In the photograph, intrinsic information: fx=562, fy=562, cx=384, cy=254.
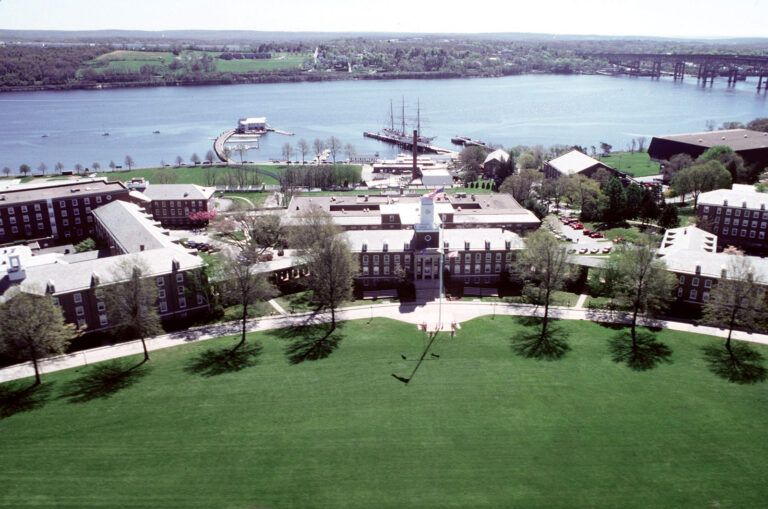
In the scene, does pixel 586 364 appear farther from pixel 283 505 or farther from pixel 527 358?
pixel 283 505

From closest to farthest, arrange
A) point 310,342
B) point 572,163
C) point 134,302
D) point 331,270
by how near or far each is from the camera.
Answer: point 134,302
point 310,342
point 331,270
point 572,163

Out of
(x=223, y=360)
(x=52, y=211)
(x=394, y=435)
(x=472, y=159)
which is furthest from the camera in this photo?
(x=472, y=159)

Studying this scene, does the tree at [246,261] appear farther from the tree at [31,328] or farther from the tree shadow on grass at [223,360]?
the tree at [31,328]

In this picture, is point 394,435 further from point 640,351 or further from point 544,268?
point 544,268

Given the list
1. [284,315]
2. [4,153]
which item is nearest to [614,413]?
[284,315]

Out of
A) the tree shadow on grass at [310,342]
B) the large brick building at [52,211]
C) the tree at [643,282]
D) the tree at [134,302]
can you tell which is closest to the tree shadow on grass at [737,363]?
the tree at [643,282]

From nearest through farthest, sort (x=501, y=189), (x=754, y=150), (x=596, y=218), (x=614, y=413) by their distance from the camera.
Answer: (x=614, y=413)
(x=596, y=218)
(x=501, y=189)
(x=754, y=150)

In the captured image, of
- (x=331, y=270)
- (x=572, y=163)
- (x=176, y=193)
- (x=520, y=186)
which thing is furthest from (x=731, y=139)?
(x=176, y=193)

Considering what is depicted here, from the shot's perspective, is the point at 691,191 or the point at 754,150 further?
the point at 754,150
